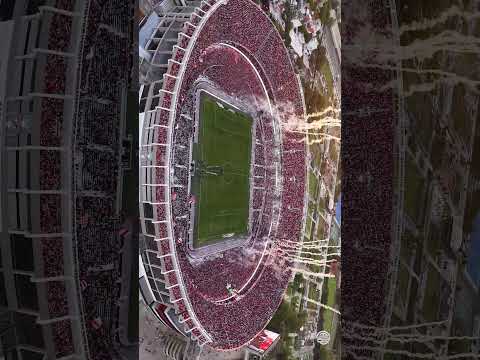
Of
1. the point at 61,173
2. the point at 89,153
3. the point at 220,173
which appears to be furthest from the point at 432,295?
the point at 61,173

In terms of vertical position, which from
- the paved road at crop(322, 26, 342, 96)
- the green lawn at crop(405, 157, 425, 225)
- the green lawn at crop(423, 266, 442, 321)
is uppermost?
the paved road at crop(322, 26, 342, 96)

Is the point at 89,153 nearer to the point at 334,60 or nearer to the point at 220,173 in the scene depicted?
the point at 220,173

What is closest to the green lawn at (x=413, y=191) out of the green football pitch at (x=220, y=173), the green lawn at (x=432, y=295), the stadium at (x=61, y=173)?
the green lawn at (x=432, y=295)

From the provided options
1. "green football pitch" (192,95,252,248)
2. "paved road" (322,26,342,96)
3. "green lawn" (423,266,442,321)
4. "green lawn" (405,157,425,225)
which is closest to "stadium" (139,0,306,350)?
"green football pitch" (192,95,252,248)

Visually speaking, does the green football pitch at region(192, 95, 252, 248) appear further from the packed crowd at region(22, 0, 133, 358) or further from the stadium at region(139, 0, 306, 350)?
the packed crowd at region(22, 0, 133, 358)

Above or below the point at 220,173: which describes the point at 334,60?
above
